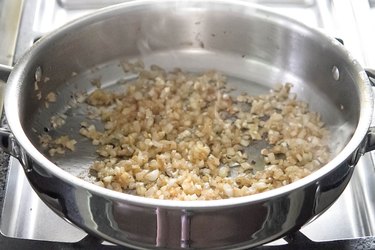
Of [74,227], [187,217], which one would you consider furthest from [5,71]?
[187,217]

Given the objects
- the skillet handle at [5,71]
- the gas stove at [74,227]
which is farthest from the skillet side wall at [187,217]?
the skillet handle at [5,71]

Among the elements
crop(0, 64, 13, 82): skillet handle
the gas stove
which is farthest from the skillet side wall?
crop(0, 64, 13, 82): skillet handle

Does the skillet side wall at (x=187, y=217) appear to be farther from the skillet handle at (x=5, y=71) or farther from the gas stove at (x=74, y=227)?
the skillet handle at (x=5, y=71)

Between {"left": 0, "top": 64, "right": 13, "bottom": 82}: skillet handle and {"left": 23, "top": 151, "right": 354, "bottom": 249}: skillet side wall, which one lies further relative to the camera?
{"left": 0, "top": 64, "right": 13, "bottom": 82}: skillet handle

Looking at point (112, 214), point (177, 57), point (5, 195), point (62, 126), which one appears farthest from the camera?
point (177, 57)

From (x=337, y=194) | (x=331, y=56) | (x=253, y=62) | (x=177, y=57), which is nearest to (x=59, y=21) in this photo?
(x=177, y=57)

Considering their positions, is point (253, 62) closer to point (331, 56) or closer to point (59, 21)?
point (331, 56)

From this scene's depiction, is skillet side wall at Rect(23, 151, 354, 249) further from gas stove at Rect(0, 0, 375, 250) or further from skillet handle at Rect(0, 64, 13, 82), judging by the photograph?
skillet handle at Rect(0, 64, 13, 82)

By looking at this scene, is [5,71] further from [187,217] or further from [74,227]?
[187,217]
